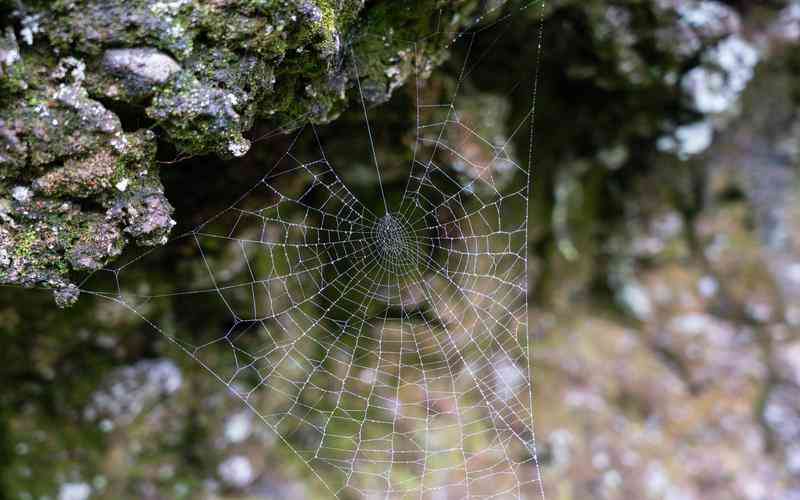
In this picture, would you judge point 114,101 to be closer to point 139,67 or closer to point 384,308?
point 139,67

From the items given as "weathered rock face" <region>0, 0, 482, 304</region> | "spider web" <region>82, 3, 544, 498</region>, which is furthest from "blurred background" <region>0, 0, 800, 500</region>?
"weathered rock face" <region>0, 0, 482, 304</region>

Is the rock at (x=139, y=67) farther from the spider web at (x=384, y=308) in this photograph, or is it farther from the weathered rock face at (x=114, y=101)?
the spider web at (x=384, y=308)

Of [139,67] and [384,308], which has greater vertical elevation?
[139,67]

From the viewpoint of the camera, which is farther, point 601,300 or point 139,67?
point 601,300

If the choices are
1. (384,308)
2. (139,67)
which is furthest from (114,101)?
(384,308)

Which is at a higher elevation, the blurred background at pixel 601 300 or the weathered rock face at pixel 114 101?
the weathered rock face at pixel 114 101

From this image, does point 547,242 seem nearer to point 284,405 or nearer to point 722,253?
point 722,253

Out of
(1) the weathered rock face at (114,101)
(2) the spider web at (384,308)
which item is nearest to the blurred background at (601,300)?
(2) the spider web at (384,308)
